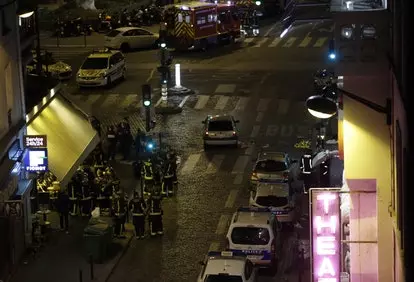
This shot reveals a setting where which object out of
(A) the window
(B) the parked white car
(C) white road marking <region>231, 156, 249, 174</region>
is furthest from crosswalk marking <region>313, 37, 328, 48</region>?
(A) the window

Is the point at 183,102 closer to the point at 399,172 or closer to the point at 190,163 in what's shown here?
the point at 190,163

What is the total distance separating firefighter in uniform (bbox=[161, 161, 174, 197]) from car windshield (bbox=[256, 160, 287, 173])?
9.32ft

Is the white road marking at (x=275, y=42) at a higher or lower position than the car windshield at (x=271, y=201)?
lower

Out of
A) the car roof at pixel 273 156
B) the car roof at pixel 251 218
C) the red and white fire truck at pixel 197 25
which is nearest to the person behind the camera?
the car roof at pixel 251 218

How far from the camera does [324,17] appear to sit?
250 ft

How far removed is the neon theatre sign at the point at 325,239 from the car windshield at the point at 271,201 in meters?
13.5

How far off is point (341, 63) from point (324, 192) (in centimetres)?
235

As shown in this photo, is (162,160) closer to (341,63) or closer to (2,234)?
(2,234)

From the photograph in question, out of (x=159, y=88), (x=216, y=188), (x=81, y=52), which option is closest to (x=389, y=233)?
(x=216, y=188)

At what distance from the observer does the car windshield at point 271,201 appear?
3265 centimetres

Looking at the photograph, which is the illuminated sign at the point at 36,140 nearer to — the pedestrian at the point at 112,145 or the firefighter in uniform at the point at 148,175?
the firefighter in uniform at the point at 148,175

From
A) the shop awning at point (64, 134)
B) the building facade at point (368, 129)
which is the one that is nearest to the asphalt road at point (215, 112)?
the shop awning at point (64, 134)

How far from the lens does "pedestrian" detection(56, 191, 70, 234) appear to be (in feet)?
108

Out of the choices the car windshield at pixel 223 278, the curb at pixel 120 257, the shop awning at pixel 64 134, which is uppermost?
the shop awning at pixel 64 134
